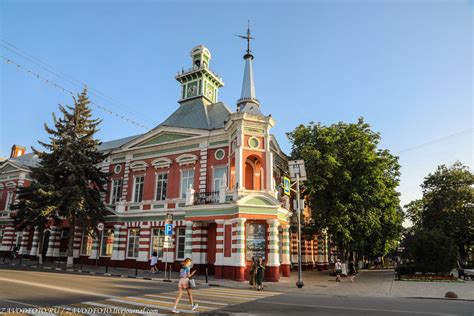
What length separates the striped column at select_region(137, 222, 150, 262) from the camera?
87.6 ft

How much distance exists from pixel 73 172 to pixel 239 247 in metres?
16.7

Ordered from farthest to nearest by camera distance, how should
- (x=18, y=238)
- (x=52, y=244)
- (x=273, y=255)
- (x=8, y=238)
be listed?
(x=8, y=238) → (x=18, y=238) → (x=52, y=244) → (x=273, y=255)

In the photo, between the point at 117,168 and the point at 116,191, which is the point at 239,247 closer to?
the point at 116,191

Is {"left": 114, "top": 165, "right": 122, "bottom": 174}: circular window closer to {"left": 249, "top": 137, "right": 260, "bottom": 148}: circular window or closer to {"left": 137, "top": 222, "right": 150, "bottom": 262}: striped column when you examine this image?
{"left": 137, "top": 222, "right": 150, "bottom": 262}: striped column

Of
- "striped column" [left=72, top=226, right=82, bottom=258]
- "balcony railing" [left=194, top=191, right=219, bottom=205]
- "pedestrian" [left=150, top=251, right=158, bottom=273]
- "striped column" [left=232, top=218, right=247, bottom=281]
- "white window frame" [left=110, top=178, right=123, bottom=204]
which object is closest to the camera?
"striped column" [left=232, top=218, right=247, bottom=281]

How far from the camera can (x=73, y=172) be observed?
27859 mm

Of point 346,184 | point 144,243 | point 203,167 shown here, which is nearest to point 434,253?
point 346,184

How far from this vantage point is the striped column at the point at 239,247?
20234 millimetres

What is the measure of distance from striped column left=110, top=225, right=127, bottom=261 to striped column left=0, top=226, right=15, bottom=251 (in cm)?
1702

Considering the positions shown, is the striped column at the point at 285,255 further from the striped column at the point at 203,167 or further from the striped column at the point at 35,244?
the striped column at the point at 35,244

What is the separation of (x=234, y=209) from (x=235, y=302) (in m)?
9.51

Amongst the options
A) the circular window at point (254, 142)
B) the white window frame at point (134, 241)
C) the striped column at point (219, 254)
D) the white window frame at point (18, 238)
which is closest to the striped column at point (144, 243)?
the white window frame at point (134, 241)

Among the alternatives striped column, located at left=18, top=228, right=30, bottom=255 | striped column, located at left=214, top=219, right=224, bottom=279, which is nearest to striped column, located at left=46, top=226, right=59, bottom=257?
striped column, located at left=18, top=228, right=30, bottom=255

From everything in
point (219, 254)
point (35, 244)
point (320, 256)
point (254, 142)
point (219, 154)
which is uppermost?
point (254, 142)
